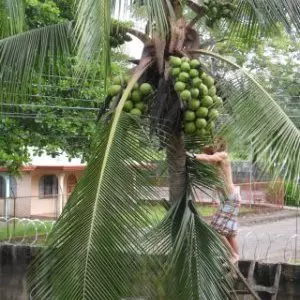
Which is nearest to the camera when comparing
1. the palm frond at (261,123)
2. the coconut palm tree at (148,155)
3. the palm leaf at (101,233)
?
the palm leaf at (101,233)

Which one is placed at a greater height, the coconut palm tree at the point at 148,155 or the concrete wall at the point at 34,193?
the coconut palm tree at the point at 148,155

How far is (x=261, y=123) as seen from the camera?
153 inches

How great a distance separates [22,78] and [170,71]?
139 centimetres

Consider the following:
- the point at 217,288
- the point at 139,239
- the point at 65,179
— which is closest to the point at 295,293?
the point at 217,288

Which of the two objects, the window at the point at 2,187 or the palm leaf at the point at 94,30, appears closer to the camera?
the palm leaf at the point at 94,30

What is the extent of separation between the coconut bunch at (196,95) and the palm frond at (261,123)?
132 millimetres

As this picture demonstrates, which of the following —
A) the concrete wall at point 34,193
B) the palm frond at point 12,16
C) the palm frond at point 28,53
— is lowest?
the concrete wall at point 34,193

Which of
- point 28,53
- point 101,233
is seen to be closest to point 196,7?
point 28,53

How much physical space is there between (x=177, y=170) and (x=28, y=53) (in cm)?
159

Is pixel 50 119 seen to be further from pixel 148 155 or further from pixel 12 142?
pixel 148 155

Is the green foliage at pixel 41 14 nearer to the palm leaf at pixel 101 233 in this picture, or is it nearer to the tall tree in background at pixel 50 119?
the tall tree in background at pixel 50 119

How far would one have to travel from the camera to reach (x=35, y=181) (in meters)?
25.9

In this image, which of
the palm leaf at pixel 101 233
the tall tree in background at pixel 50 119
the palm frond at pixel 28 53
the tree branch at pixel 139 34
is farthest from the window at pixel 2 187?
the palm leaf at pixel 101 233

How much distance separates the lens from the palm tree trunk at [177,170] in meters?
4.46
